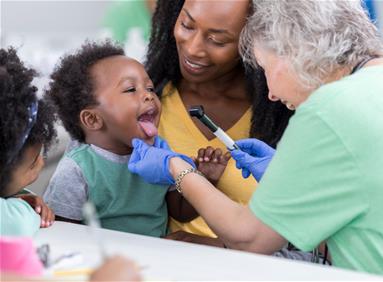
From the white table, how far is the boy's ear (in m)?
0.46

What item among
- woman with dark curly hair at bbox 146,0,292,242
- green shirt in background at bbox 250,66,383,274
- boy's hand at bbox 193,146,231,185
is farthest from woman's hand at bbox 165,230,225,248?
green shirt in background at bbox 250,66,383,274

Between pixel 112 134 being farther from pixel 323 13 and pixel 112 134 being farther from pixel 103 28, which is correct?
pixel 103 28

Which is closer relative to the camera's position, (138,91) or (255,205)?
(255,205)

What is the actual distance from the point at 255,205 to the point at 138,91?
1.94 ft

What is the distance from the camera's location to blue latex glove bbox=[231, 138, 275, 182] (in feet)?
5.30

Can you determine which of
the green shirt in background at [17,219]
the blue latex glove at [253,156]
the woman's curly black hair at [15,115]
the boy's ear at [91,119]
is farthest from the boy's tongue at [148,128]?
the green shirt in background at [17,219]

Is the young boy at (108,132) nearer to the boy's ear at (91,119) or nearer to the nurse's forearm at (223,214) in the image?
the boy's ear at (91,119)

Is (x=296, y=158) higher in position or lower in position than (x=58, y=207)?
higher

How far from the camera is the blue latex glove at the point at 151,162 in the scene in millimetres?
1521

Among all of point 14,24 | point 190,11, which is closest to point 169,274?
point 190,11

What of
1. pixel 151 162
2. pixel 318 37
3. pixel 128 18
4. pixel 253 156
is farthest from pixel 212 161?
pixel 128 18

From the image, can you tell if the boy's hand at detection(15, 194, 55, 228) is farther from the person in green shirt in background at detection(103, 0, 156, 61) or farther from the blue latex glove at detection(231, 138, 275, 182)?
the person in green shirt in background at detection(103, 0, 156, 61)

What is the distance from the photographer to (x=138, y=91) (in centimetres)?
170

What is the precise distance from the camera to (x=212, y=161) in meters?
1.75
